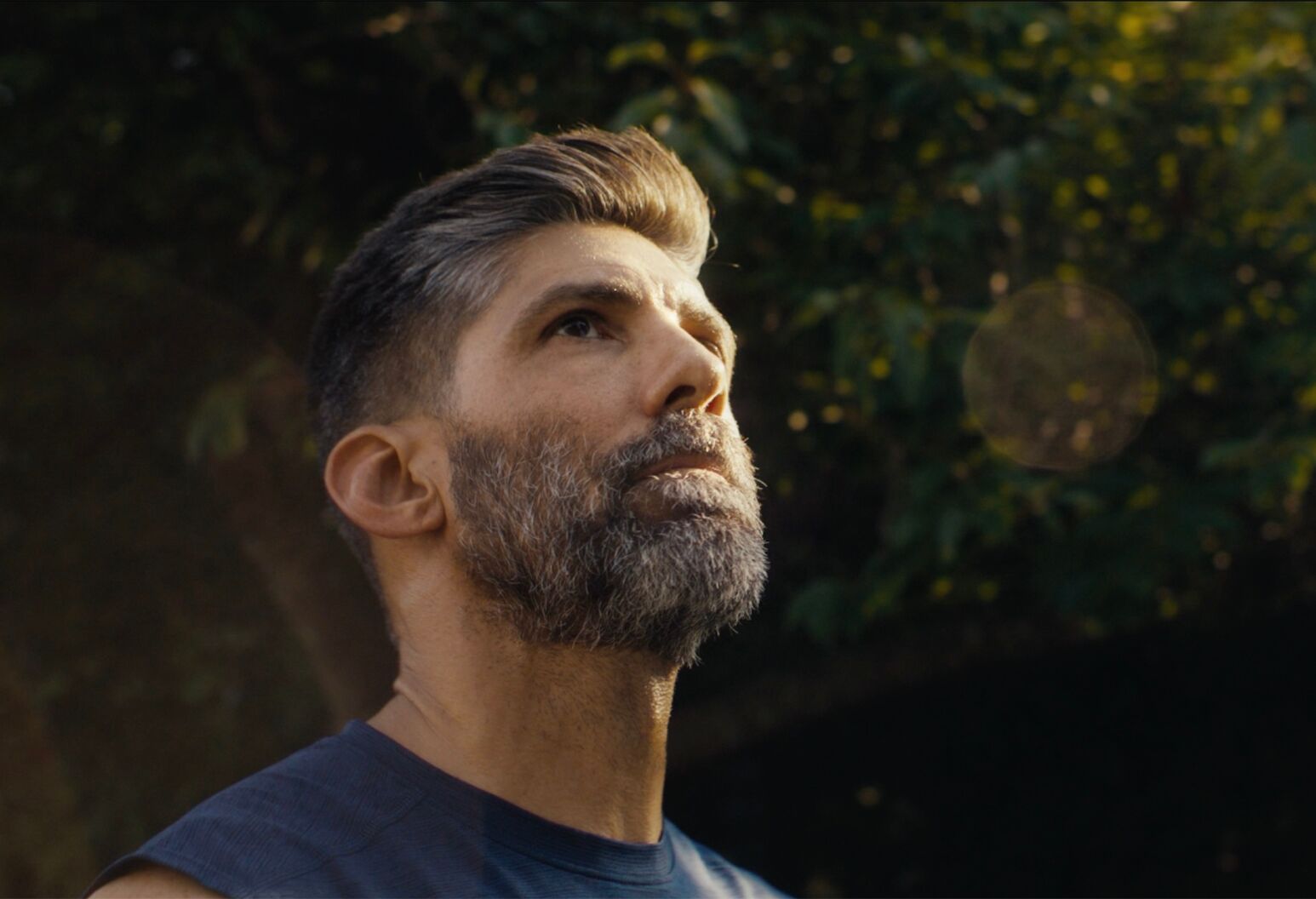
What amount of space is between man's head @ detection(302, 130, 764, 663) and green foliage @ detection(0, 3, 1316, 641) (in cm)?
89

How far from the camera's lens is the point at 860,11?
338 centimetres

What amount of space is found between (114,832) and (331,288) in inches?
129

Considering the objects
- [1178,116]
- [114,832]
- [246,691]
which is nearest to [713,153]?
[1178,116]

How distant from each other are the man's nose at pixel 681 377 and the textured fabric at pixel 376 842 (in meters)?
0.57

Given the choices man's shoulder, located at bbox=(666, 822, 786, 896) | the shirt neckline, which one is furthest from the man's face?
man's shoulder, located at bbox=(666, 822, 786, 896)

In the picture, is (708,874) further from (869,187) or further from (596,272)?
(869,187)

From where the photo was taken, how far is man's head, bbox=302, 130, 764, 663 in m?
1.69

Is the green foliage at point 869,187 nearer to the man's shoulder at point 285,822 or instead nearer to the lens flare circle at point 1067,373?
the lens flare circle at point 1067,373

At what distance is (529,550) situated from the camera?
1721 mm

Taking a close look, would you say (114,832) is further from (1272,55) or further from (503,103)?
(1272,55)

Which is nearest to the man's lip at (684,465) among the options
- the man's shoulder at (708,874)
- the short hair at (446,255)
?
the short hair at (446,255)

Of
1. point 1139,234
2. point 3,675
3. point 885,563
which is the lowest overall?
point 3,675

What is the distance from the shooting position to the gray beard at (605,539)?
65.9 inches

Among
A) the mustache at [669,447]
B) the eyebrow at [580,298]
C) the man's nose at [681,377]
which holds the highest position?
the eyebrow at [580,298]
